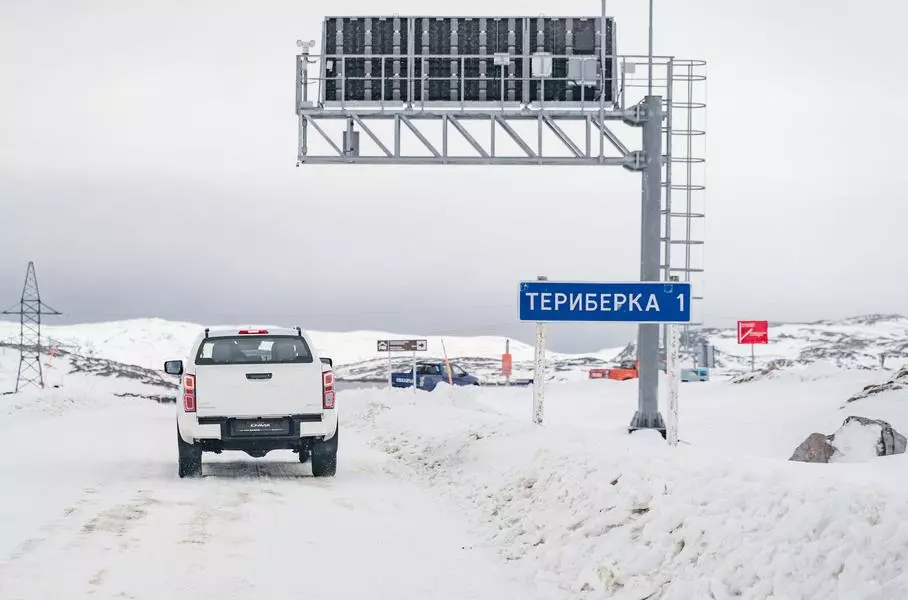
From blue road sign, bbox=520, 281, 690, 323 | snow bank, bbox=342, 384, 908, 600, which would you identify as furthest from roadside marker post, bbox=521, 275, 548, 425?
snow bank, bbox=342, 384, 908, 600

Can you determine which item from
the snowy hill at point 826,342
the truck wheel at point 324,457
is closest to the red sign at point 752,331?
the snowy hill at point 826,342

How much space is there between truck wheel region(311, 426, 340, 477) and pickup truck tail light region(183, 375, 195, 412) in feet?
5.71

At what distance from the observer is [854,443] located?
60.4 ft

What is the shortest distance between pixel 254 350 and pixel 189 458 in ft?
5.77

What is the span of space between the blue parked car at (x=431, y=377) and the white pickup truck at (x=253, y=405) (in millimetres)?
34655

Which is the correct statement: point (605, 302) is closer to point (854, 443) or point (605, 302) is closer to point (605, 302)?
point (605, 302)

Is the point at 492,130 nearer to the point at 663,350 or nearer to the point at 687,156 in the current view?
the point at 687,156

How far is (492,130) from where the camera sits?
26.1 meters

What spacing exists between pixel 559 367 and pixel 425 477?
258 feet

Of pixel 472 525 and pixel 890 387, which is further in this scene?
pixel 890 387

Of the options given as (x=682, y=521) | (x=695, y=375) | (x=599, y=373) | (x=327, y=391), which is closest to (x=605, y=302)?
(x=327, y=391)

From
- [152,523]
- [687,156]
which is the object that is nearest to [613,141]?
[687,156]

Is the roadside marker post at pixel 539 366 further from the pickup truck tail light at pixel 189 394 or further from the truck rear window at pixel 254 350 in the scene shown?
the pickup truck tail light at pixel 189 394

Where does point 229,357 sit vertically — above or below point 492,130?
below
